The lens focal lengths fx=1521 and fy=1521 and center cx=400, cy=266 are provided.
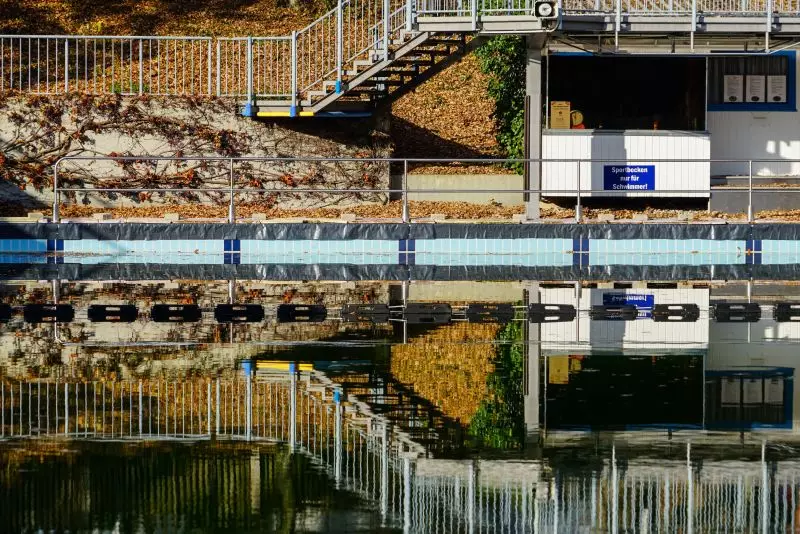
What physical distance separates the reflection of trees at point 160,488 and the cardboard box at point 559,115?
17.6m

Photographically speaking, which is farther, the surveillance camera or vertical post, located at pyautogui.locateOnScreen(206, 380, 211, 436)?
the surveillance camera

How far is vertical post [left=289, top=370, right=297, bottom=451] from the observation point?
30.0 ft

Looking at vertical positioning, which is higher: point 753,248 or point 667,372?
point 753,248

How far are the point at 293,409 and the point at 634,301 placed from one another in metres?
7.41

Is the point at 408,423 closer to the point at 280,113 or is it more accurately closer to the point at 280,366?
the point at 280,366

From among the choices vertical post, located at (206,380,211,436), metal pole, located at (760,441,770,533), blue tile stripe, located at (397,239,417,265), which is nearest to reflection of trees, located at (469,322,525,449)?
metal pole, located at (760,441,770,533)

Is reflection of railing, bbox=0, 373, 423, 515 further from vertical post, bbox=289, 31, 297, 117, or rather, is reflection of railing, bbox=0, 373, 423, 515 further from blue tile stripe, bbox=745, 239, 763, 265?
vertical post, bbox=289, 31, 297, 117

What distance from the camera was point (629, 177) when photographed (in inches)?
1011

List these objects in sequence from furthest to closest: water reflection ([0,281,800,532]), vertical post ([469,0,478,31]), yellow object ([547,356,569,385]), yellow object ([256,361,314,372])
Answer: vertical post ([469,0,478,31]) → yellow object ([256,361,314,372]) → yellow object ([547,356,569,385]) → water reflection ([0,281,800,532])

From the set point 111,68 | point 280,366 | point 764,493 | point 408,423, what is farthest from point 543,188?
point 764,493

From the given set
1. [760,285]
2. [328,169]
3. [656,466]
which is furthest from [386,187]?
[656,466]

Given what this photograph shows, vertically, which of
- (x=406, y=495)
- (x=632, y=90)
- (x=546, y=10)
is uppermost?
(x=546, y=10)

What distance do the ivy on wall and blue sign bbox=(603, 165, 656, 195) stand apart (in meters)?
3.56

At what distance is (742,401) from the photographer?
1057 centimetres
